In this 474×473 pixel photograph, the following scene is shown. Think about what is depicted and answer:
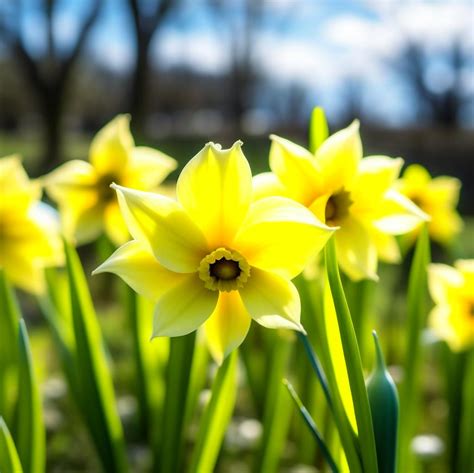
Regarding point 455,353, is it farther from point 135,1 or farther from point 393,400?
point 135,1

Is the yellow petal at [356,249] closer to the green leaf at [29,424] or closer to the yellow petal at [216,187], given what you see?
the yellow petal at [216,187]

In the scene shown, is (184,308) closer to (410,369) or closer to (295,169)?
(295,169)

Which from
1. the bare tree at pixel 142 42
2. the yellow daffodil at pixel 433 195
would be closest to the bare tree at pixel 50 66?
the bare tree at pixel 142 42

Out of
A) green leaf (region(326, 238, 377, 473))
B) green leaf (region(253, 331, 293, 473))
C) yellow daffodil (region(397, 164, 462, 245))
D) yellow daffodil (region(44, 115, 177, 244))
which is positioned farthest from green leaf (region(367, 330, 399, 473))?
yellow daffodil (region(397, 164, 462, 245))

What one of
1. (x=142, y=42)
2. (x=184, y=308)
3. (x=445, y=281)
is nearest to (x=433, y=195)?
(x=445, y=281)

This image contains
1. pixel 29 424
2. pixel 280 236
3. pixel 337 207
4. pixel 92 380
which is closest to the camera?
pixel 280 236

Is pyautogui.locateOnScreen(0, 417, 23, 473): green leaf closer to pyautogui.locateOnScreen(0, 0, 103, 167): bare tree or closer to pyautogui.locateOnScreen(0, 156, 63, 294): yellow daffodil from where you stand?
pyautogui.locateOnScreen(0, 156, 63, 294): yellow daffodil

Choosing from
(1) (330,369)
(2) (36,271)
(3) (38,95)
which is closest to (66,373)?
(2) (36,271)
